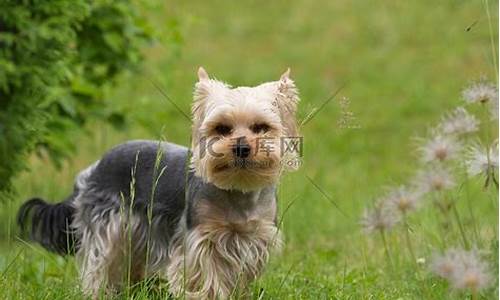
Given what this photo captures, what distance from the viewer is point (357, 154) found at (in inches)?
586

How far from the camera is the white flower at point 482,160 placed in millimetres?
4820

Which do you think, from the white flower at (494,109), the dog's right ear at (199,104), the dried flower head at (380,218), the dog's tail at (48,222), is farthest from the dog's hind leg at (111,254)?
the white flower at (494,109)

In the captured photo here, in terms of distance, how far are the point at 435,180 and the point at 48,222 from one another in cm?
333

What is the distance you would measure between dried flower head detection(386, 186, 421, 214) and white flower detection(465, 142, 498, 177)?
0.89 ft

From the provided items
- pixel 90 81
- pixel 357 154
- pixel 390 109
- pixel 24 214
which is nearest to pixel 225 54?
pixel 390 109

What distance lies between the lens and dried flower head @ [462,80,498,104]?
16.2 ft

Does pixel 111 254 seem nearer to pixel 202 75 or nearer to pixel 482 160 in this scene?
pixel 202 75

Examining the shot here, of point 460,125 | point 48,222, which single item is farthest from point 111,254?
point 460,125

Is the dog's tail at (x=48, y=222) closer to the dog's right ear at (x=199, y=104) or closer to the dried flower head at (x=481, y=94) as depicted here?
the dog's right ear at (x=199, y=104)

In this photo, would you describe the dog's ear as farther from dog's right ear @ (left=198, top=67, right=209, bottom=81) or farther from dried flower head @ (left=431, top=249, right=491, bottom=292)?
dried flower head @ (left=431, top=249, right=491, bottom=292)

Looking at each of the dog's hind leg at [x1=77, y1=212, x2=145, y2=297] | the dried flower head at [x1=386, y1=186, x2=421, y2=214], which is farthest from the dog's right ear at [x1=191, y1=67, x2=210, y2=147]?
the dried flower head at [x1=386, y1=186, x2=421, y2=214]

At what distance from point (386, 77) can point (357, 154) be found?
3.28m

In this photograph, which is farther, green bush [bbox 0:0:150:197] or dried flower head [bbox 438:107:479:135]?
green bush [bbox 0:0:150:197]

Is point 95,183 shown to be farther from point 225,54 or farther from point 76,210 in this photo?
point 225,54
